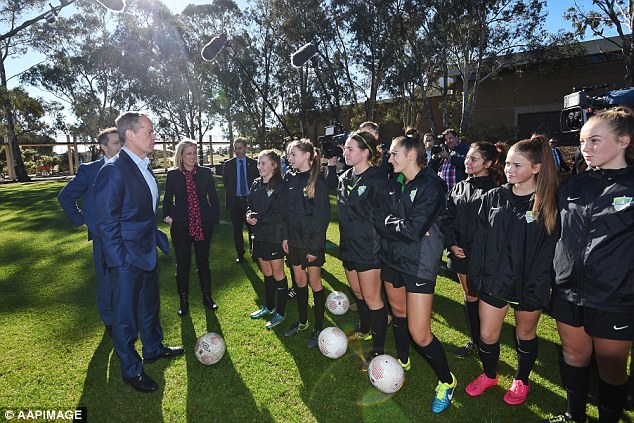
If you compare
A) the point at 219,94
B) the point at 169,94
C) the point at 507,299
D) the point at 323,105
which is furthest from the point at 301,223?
the point at 169,94

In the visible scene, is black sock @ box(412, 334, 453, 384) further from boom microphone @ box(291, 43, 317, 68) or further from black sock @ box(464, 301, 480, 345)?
boom microphone @ box(291, 43, 317, 68)

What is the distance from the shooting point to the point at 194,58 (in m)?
31.6

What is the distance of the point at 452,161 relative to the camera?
5426 millimetres

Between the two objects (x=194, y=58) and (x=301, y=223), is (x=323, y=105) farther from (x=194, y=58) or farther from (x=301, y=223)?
(x=301, y=223)

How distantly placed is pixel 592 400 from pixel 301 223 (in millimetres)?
2793

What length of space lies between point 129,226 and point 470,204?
9.57 ft

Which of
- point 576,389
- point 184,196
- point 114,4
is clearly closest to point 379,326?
point 576,389

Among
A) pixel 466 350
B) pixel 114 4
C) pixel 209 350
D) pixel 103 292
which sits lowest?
pixel 466 350

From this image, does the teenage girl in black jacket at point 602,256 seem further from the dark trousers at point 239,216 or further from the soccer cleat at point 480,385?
the dark trousers at point 239,216

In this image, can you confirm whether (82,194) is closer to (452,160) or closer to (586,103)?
(452,160)

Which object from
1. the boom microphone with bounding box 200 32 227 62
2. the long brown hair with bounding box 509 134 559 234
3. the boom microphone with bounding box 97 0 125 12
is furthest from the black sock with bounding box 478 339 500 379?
the boom microphone with bounding box 97 0 125 12

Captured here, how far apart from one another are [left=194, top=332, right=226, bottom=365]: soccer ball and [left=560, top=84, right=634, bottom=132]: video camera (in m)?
5.05

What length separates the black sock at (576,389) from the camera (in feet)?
7.88

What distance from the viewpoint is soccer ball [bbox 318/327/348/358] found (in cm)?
342
